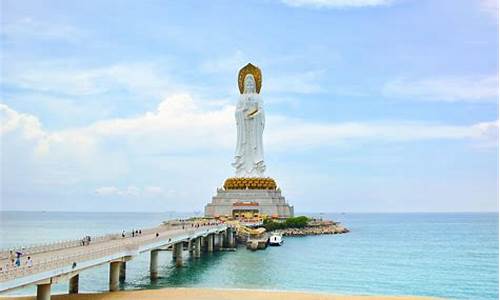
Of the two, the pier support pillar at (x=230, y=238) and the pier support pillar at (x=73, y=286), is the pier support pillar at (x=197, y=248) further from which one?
the pier support pillar at (x=73, y=286)

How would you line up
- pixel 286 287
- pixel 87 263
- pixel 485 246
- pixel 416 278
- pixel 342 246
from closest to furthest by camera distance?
pixel 87 263
pixel 286 287
pixel 416 278
pixel 342 246
pixel 485 246

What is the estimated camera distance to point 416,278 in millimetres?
31281

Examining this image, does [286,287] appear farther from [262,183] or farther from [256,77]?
[256,77]

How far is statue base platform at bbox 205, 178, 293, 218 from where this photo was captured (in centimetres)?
6231

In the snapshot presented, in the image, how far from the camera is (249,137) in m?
67.5

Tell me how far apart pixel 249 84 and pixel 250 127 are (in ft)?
15.3

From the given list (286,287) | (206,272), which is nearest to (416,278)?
(286,287)

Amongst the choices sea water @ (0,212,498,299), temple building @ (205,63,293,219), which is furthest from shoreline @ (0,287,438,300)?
temple building @ (205,63,293,219)

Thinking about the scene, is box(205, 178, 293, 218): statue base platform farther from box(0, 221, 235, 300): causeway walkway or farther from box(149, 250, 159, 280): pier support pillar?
box(149, 250, 159, 280): pier support pillar

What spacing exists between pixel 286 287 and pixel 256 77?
4307cm

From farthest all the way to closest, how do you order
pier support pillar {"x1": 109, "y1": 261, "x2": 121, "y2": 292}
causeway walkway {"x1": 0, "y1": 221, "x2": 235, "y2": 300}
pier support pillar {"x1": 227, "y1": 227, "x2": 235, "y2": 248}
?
pier support pillar {"x1": 227, "y1": 227, "x2": 235, "y2": 248} → pier support pillar {"x1": 109, "y1": 261, "x2": 121, "y2": 292} → causeway walkway {"x1": 0, "y1": 221, "x2": 235, "y2": 300}

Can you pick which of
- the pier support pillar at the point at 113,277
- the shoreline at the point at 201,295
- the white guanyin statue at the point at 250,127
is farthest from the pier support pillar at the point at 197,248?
the white guanyin statue at the point at 250,127

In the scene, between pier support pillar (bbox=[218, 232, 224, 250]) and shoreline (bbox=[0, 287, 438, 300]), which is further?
pier support pillar (bbox=[218, 232, 224, 250])

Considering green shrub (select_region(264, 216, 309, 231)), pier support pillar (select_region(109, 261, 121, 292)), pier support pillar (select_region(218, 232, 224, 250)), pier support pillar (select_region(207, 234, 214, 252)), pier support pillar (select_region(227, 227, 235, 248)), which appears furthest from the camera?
green shrub (select_region(264, 216, 309, 231))
